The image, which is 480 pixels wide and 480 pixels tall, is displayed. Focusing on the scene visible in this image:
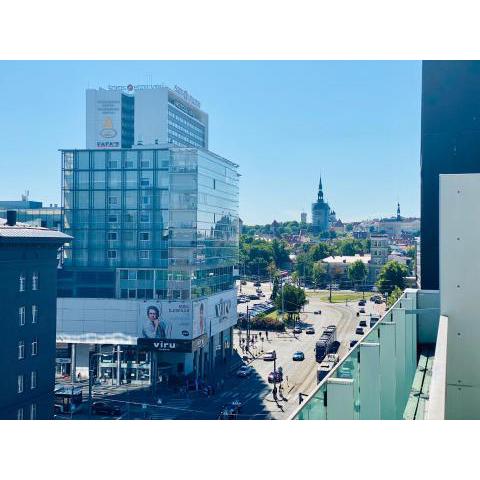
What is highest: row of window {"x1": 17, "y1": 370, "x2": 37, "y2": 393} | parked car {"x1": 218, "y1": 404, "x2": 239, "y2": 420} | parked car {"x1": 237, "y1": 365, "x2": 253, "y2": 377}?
row of window {"x1": 17, "y1": 370, "x2": 37, "y2": 393}

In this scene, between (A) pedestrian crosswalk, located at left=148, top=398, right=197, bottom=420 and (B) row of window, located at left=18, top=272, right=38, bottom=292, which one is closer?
(B) row of window, located at left=18, top=272, right=38, bottom=292

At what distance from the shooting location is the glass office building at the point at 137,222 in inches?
759

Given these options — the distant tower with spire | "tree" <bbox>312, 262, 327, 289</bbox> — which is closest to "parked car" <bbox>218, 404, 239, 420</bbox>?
"tree" <bbox>312, 262, 327, 289</bbox>

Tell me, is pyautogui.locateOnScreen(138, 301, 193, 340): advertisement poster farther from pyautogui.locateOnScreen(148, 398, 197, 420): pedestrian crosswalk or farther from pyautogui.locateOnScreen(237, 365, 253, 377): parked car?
pyautogui.locateOnScreen(148, 398, 197, 420): pedestrian crosswalk

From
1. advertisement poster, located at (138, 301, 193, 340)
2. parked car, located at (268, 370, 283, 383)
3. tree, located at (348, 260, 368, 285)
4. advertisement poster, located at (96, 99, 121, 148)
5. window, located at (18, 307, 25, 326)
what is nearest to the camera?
window, located at (18, 307, 25, 326)

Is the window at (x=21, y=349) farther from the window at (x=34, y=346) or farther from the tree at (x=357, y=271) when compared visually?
the tree at (x=357, y=271)

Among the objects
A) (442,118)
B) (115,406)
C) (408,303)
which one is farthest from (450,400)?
(115,406)

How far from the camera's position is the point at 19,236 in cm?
1200

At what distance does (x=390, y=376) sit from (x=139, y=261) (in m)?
17.6

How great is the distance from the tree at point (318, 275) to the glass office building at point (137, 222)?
2309 cm

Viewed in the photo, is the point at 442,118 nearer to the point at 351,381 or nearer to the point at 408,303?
the point at 408,303

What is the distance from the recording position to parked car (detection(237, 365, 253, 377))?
1916cm

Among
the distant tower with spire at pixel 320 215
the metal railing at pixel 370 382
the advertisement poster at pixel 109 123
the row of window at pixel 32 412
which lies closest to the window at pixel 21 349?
the row of window at pixel 32 412

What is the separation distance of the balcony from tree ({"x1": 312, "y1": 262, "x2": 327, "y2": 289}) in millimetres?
38597
